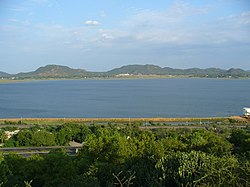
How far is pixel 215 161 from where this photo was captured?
4738mm

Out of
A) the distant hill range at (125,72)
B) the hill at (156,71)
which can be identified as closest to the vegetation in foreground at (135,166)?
the distant hill range at (125,72)

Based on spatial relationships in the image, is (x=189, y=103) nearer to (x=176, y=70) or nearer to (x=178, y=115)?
(x=178, y=115)

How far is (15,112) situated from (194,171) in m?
27.9

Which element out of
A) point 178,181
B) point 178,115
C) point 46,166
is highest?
point 178,181

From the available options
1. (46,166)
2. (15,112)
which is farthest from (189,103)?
(46,166)

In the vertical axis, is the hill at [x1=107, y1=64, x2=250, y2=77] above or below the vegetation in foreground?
above

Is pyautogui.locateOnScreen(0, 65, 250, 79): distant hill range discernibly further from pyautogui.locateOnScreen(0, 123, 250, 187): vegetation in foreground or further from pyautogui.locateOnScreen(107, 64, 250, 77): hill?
pyautogui.locateOnScreen(0, 123, 250, 187): vegetation in foreground

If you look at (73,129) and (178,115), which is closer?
(73,129)

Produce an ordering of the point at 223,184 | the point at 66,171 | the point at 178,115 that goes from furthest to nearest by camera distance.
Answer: the point at 178,115 < the point at 66,171 < the point at 223,184

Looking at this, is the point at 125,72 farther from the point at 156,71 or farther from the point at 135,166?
the point at 135,166

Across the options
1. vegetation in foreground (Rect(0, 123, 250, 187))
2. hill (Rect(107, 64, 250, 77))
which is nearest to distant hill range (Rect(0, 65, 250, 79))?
hill (Rect(107, 64, 250, 77))

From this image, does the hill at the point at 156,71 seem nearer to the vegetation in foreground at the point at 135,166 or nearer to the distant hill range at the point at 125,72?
the distant hill range at the point at 125,72

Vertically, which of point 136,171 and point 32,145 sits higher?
point 136,171


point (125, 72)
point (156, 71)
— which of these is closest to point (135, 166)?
point (156, 71)
